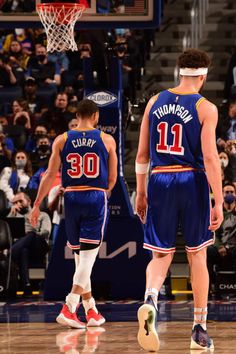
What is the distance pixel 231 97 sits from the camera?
62.0ft

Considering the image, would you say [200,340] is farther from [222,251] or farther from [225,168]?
[225,168]

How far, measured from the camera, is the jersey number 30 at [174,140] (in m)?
7.59

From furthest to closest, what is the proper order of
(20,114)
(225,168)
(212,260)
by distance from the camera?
(20,114) < (225,168) < (212,260)

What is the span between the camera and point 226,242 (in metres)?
13.2

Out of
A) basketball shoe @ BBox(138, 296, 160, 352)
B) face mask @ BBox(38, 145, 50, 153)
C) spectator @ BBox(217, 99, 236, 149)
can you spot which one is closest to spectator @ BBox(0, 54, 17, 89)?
face mask @ BBox(38, 145, 50, 153)

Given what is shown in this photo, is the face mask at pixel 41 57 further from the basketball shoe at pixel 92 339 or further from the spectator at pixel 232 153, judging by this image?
the basketball shoe at pixel 92 339

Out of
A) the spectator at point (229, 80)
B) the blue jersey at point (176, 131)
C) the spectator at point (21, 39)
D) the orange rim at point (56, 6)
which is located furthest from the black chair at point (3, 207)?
the spectator at point (21, 39)

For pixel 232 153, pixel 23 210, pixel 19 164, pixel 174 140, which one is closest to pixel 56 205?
pixel 23 210

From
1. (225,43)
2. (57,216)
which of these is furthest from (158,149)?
(225,43)

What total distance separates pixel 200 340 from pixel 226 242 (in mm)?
5733

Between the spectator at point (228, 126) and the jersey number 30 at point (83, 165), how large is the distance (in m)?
6.88

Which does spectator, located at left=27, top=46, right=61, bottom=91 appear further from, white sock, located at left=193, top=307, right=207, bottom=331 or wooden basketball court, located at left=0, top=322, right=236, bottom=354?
white sock, located at left=193, top=307, right=207, bottom=331

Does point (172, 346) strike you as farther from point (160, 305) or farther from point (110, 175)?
point (160, 305)

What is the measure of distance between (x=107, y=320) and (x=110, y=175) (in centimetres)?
144
